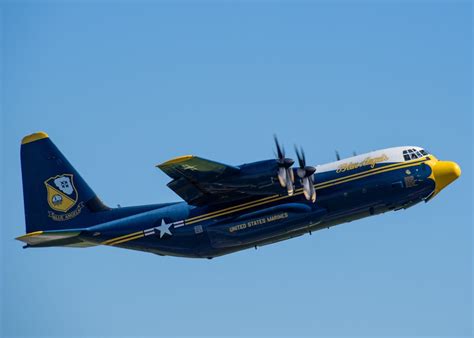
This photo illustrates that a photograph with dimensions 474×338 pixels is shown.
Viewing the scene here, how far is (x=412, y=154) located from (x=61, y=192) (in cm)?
1693

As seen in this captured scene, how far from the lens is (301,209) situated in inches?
1159

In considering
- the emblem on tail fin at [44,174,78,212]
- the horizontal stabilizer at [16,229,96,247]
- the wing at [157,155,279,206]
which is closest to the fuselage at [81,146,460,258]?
the wing at [157,155,279,206]

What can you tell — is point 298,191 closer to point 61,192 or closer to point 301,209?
point 301,209

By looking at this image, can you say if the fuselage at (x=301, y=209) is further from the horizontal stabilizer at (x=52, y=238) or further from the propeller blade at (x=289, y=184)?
the horizontal stabilizer at (x=52, y=238)

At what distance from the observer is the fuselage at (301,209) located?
29734 millimetres

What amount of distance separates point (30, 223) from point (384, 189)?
55.5 ft

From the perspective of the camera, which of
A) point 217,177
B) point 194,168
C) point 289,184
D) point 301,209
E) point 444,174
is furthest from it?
point 444,174

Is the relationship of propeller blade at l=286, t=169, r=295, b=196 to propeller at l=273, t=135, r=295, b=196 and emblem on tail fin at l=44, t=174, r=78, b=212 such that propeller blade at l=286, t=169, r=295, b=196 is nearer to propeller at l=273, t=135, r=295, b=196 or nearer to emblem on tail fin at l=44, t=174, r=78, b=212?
propeller at l=273, t=135, r=295, b=196

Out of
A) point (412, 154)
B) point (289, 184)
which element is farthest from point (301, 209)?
point (412, 154)

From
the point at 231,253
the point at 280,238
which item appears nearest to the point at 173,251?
the point at 231,253

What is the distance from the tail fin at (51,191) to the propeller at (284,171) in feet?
31.1

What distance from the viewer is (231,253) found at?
31297mm

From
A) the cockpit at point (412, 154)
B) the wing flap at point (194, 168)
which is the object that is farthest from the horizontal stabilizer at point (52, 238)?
the cockpit at point (412, 154)

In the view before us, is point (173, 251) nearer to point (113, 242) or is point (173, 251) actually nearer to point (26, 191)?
point (113, 242)
